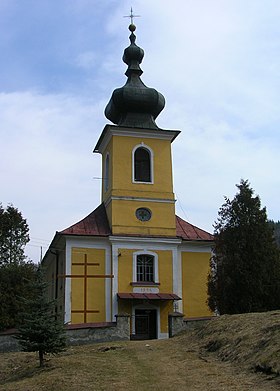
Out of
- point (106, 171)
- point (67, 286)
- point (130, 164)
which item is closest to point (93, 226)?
point (67, 286)

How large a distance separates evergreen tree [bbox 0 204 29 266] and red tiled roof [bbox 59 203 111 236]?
1120 centimetres

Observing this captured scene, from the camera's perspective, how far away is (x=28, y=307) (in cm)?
1552

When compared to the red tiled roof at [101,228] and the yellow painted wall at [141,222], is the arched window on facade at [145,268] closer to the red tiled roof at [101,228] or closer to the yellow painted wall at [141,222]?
the yellow painted wall at [141,222]

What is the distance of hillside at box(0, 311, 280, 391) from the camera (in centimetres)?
1159

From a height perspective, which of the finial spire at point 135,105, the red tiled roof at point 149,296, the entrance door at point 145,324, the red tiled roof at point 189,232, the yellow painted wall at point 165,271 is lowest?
the entrance door at point 145,324

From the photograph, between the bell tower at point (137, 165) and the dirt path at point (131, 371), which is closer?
the dirt path at point (131, 371)

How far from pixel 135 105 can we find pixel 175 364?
1794 centimetres

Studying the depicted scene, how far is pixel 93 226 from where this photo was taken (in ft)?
90.6

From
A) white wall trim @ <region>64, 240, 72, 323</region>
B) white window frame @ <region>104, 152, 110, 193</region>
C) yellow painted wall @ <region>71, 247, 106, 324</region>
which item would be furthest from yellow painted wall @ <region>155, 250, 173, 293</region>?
white window frame @ <region>104, 152, 110, 193</region>

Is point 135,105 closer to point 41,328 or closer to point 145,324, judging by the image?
point 145,324

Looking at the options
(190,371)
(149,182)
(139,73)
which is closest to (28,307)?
(190,371)

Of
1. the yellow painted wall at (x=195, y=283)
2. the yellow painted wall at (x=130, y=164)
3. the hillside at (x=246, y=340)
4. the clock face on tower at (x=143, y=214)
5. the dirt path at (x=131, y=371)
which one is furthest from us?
the yellow painted wall at (x=130, y=164)

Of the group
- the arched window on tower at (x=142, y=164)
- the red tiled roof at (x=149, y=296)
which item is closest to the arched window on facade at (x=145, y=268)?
the red tiled roof at (x=149, y=296)

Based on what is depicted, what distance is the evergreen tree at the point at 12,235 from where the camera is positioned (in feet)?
124
